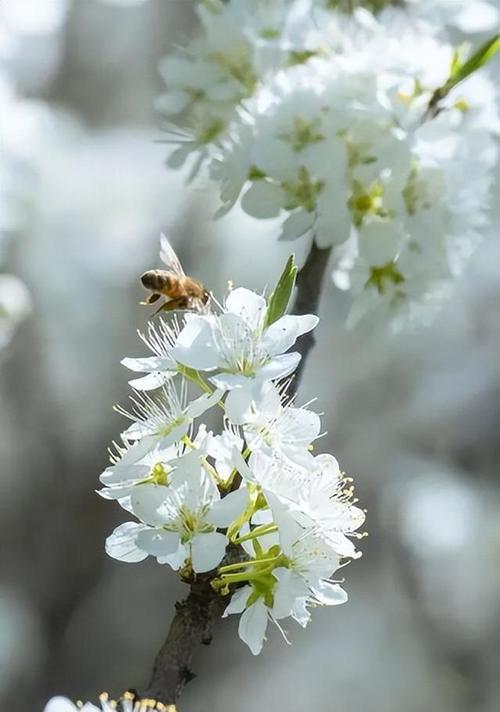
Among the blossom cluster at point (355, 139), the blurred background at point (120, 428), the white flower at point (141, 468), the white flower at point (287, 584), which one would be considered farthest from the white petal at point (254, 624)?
the blurred background at point (120, 428)

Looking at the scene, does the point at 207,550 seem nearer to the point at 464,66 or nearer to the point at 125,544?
the point at 125,544

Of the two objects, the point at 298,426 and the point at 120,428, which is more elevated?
the point at 298,426

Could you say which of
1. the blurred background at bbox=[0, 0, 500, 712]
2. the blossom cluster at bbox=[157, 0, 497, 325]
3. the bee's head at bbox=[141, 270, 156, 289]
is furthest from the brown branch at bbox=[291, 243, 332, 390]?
the blurred background at bbox=[0, 0, 500, 712]

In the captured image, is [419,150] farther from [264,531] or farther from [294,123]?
[264,531]

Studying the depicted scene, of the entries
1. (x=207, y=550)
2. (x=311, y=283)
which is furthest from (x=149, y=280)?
(x=207, y=550)

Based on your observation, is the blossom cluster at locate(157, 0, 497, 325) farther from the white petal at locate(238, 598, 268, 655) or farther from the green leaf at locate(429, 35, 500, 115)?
the white petal at locate(238, 598, 268, 655)
